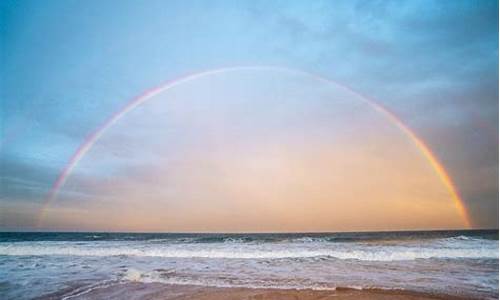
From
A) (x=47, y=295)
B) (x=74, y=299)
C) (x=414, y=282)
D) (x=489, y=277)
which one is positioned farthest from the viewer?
(x=489, y=277)

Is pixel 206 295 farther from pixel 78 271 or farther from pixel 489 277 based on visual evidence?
pixel 489 277

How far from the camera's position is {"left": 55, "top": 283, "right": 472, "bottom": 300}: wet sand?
706cm

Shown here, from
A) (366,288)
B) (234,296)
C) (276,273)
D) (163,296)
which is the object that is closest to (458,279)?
(366,288)

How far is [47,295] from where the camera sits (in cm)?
762

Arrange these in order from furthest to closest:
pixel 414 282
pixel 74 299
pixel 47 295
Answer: pixel 414 282 < pixel 47 295 < pixel 74 299

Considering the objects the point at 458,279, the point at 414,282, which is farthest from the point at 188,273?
the point at 458,279

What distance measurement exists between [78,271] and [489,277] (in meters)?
12.3

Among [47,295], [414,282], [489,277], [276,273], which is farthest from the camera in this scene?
[276,273]

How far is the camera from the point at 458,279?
9.19 meters

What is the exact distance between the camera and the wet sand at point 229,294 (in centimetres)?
706

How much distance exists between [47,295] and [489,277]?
1104 cm

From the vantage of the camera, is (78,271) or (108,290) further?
(78,271)

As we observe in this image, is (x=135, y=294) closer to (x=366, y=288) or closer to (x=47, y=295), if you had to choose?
(x=47, y=295)

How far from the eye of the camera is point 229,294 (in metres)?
7.39
